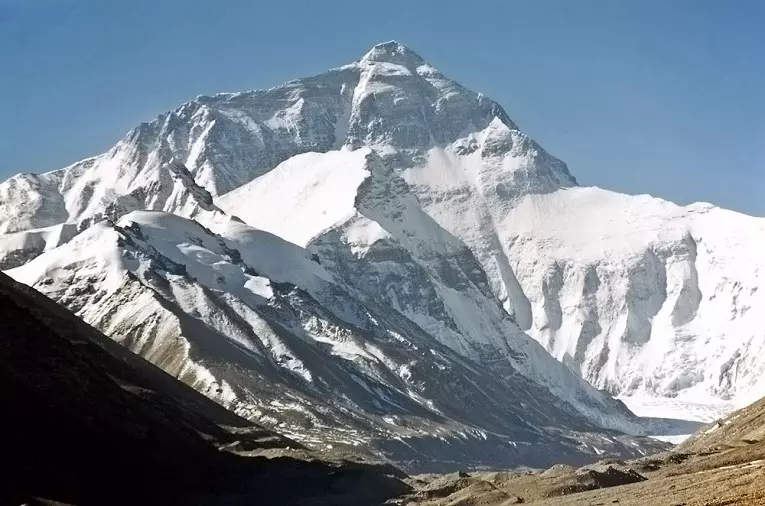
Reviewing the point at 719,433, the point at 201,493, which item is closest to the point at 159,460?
the point at 201,493

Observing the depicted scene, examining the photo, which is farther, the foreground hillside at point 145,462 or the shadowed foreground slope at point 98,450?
the shadowed foreground slope at point 98,450

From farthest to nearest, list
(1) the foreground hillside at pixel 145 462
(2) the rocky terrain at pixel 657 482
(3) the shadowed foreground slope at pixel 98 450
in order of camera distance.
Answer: (3) the shadowed foreground slope at pixel 98 450 → (1) the foreground hillside at pixel 145 462 → (2) the rocky terrain at pixel 657 482

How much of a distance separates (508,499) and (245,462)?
54047mm

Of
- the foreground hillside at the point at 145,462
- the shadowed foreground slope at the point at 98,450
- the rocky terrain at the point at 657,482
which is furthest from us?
the shadowed foreground slope at the point at 98,450

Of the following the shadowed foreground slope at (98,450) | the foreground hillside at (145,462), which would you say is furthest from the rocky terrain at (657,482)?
the shadowed foreground slope at (98,450)

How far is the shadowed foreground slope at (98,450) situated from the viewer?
152m

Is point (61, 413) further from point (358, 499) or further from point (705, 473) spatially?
point (705, 473)

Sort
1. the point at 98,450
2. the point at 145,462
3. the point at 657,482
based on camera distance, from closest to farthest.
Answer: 1. the point at 657,482
2. the point at 98,450
3. the point at 145,462

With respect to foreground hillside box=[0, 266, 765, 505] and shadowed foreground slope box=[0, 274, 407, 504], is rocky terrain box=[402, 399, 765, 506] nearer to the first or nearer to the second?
foreground hillside box=[0, 266, 765, 505]

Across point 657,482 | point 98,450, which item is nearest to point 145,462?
point 98,450

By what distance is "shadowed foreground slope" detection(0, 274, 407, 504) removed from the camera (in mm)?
152125

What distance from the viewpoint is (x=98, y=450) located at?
543 feet

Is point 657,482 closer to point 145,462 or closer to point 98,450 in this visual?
point 98,450

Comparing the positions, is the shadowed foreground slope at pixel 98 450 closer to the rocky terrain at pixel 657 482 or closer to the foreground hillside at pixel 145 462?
the foreground hillside at pixel 145 462
